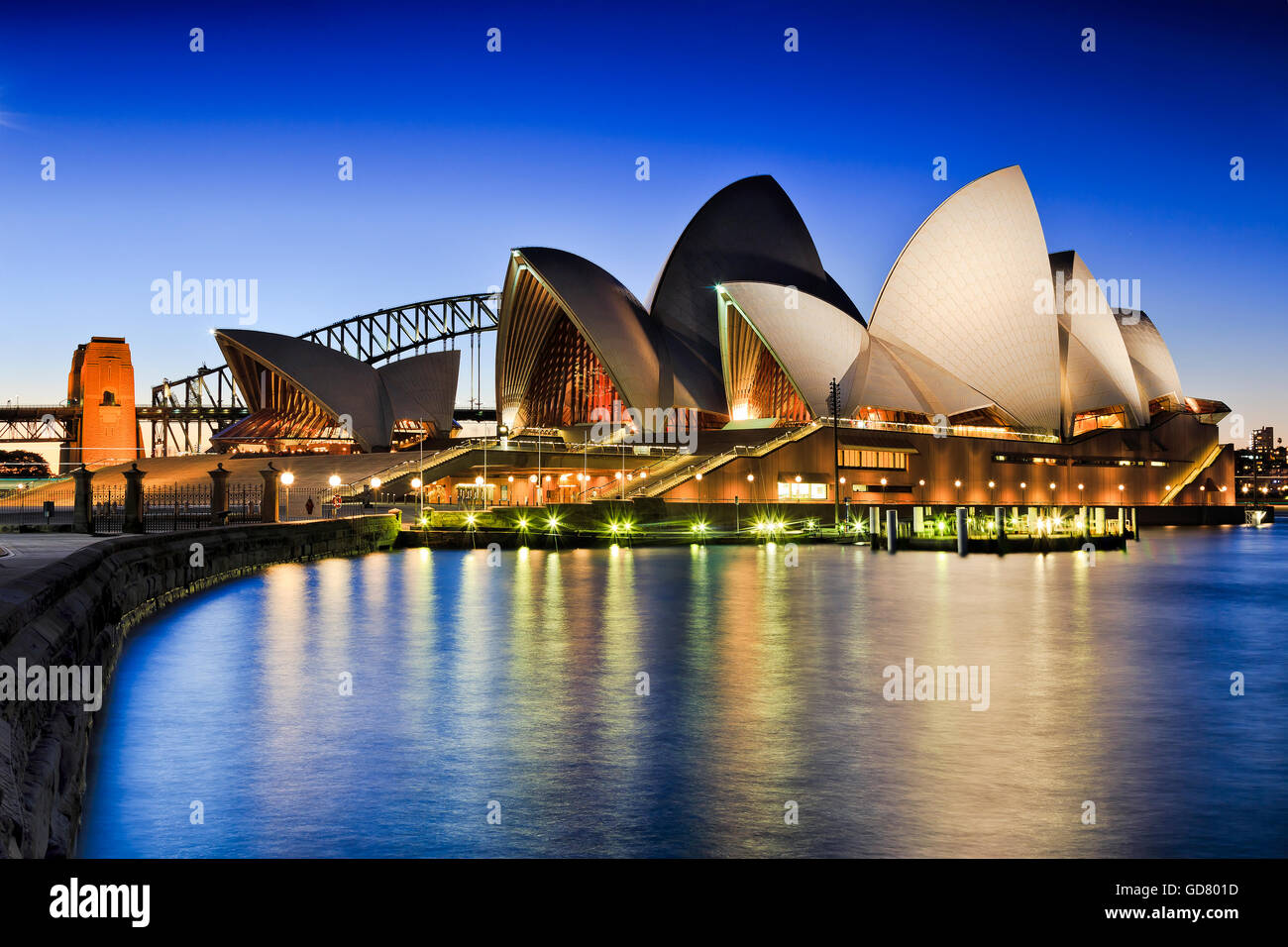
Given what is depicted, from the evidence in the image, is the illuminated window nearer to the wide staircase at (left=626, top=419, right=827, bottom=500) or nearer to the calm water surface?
the wide staircase at (left=626, top=419, right=827, bottom=500)

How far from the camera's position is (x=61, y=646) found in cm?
947

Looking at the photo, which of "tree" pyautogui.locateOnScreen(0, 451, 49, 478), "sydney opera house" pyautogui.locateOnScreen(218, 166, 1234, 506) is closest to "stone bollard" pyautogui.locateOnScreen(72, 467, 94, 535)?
"sydney opera house" pyautogui.locateOnScreen(218, 166, 1234, 506)

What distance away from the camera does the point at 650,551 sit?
148 ft

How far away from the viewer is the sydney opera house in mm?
70250

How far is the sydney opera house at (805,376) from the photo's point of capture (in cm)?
7025

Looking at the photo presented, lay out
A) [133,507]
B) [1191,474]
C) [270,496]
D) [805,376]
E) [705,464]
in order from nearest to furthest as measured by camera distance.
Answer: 1. [133,507]
2. [270,496]
3. [705,464]
4. [805,376]
5. [1191,474]

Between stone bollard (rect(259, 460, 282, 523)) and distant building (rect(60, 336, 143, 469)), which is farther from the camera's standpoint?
distant building (rect(60, 336, 143, 469))

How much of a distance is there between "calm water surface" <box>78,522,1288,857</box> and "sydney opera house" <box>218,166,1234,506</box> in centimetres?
4295

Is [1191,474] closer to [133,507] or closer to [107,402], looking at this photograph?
[133,507]

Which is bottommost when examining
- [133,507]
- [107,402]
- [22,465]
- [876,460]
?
[133,507]

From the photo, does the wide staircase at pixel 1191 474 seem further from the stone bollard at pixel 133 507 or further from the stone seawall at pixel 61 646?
the stone seawall at pixel 61 646

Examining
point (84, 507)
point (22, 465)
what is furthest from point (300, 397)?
point (22, 465)

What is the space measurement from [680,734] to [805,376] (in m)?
62.5
